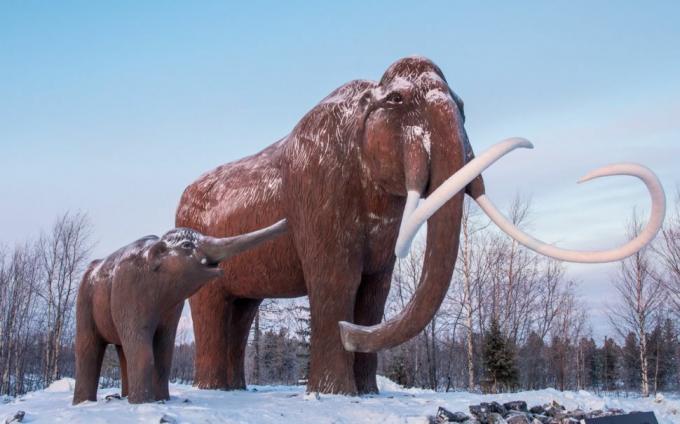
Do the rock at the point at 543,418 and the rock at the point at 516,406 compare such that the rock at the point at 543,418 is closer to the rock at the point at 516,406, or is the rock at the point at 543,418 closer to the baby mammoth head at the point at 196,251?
the rock at the point at 516,406

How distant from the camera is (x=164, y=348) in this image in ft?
18.7

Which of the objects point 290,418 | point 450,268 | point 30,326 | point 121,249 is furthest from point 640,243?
point 30,326

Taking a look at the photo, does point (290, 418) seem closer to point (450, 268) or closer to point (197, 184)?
point (450, 268)

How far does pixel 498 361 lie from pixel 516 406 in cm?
1039

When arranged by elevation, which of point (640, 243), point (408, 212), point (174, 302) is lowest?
point (174, 302)

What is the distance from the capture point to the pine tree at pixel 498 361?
15.1 m

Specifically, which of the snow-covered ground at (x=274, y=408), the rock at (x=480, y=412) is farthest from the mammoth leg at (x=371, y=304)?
the rock at (x=480, y=412)

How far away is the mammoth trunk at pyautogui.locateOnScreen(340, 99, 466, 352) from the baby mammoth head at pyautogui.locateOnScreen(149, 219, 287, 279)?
115 centimetres

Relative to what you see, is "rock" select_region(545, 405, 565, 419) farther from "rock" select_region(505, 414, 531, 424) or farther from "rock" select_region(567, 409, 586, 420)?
"rock" select_region(505, 414, 531, 424)

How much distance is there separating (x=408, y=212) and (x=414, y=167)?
533 mm

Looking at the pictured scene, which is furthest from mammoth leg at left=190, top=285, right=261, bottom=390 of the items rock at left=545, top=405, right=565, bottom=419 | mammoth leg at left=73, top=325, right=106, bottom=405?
rock at left=545, top=405, right=565, bottom=419

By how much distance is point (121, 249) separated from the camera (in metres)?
5.80

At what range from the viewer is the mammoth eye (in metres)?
5.68

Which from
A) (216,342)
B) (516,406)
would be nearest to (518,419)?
(516,406)
